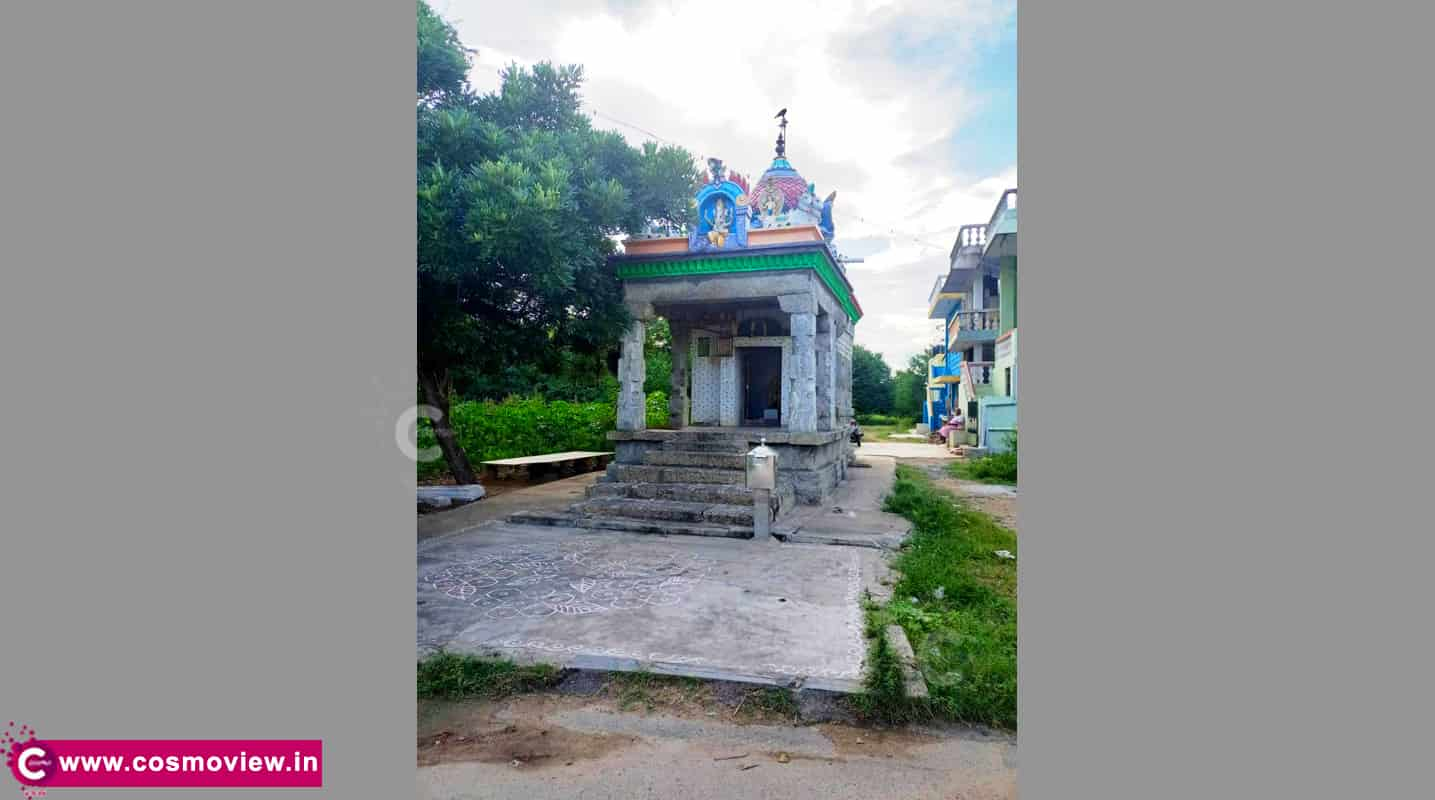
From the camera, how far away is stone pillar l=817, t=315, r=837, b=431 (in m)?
10.4

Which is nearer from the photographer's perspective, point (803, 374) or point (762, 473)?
point (762, 473)

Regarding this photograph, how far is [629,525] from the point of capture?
7.35 metres

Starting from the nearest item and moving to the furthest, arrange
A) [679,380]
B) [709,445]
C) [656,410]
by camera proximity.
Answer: [709,445], [679,380], [656,410]

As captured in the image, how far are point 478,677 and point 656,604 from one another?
1.47m

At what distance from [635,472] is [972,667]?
228 inches

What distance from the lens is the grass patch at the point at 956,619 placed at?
10.2 ft

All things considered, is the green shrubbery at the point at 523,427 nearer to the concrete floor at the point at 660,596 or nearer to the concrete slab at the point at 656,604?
the concrete floor at the point at 660,596

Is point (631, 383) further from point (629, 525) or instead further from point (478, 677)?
point (478, 677)

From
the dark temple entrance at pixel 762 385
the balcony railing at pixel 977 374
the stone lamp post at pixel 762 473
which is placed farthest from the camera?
the balcony railing at pixel 977 374

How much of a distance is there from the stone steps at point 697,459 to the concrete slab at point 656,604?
1897 millimetres

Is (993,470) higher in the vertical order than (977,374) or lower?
lower

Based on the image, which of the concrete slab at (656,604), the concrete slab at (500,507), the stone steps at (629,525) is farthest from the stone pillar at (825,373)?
the concrete slab at (656,604)

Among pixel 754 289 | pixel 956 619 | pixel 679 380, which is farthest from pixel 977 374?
pixel 956 619

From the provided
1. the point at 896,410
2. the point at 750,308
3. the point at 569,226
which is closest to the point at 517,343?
the point at 569,226
